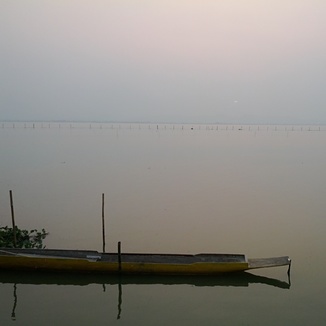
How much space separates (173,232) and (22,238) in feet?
16.2

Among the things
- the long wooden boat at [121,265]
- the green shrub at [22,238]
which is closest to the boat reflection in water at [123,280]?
the long wooden boat at [121,265]

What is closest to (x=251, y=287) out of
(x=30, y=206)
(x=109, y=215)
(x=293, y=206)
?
(x=109, y=215)

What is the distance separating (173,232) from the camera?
14.1 m

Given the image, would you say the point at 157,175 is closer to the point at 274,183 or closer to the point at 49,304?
the point at 274,183

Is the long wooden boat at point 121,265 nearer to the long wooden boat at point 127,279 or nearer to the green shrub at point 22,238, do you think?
the long wooden boat at point 127,279


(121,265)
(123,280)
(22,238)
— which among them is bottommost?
(123,280)

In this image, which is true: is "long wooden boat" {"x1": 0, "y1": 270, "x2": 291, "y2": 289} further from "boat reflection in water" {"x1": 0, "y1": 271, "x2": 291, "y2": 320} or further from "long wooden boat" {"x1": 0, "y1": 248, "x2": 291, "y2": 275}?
"long wooden boat" {"x1": 0, "y1": 248, "x2": 291, "y2": 275}

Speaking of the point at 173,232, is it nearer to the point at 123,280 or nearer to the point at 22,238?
the point at 123,280

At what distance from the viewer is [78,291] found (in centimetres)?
950

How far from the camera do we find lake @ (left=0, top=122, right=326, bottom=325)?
8789 millimetres

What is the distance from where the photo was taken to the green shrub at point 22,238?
1168 cm

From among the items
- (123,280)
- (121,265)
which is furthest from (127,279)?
(121,265)

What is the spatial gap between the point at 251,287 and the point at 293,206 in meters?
9.15

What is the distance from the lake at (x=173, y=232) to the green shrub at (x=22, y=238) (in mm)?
380
